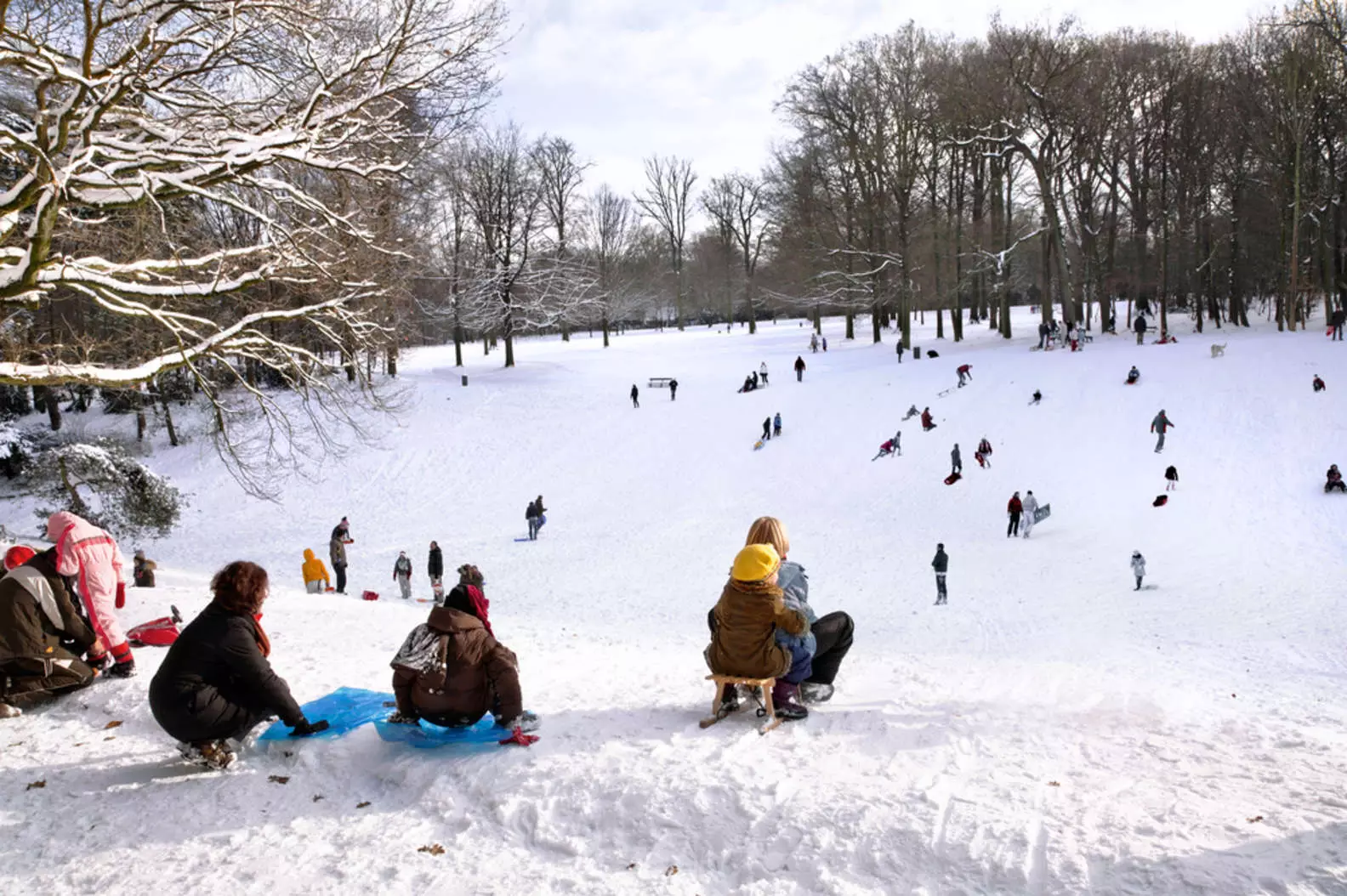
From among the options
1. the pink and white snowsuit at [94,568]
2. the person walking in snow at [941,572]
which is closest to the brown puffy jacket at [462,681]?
the pink and white snowsuit at [94,568]

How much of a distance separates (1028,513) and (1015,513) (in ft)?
1.42

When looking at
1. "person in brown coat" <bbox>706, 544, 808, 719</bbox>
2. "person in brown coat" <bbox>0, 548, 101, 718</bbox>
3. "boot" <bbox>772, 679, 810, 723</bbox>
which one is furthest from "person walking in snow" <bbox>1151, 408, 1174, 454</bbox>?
"person in brown coat" <bbox>0, 548, 101, 718</bbox>

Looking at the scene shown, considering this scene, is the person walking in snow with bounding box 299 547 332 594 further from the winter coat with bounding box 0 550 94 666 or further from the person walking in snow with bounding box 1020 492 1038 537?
the person walking in snow with bounding box 1020 492 1038 537

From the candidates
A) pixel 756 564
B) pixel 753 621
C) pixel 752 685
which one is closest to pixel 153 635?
pixel 752 685

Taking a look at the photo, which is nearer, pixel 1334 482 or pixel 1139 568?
pixel 1139 568

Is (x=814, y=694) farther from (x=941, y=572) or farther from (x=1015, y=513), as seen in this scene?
(x=1015, y=513)

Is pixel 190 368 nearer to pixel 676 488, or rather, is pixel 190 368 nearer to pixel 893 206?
pixel 676 488

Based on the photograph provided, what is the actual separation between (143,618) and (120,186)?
5.24m

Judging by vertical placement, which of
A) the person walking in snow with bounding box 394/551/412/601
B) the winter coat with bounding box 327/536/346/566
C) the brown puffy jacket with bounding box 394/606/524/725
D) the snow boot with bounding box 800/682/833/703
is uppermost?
the brown puffy jacket with bounding box 394/606/524/725

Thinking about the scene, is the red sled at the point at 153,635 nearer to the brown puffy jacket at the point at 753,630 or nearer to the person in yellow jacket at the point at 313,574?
the brown puffy jacket at the point at 753,630

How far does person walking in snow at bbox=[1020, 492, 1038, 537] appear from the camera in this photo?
1844cm

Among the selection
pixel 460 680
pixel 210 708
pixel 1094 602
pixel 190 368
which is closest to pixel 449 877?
pixel 460 680

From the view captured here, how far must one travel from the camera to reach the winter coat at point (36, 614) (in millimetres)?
5773

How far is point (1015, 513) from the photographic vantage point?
18.5 metres
